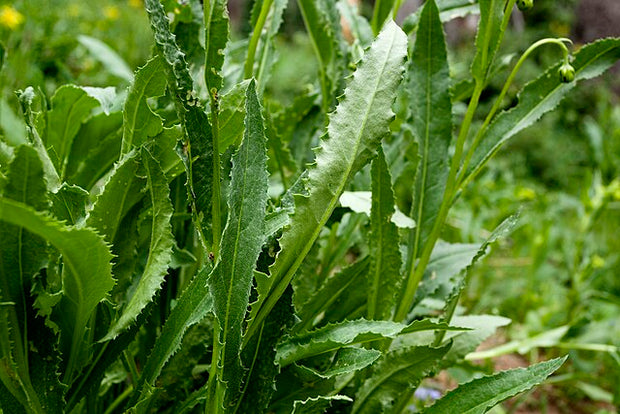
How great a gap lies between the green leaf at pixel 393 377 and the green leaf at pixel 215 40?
383mm

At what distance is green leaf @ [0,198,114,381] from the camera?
0.49m

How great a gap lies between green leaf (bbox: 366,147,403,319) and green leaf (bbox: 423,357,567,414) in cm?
15

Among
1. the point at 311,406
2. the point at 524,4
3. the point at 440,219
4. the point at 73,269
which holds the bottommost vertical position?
the point at 311,406

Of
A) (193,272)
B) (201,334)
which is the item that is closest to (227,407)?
(201,334)

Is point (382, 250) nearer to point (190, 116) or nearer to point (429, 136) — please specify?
point (429, 136)

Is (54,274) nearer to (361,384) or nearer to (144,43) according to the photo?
(361,384)

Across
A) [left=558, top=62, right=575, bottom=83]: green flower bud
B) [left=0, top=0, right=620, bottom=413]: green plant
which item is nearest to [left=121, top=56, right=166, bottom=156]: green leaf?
[left=0, top=0, right=620, bottom=413]: green plant

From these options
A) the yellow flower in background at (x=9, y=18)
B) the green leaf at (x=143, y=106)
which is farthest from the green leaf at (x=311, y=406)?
the yellow flower in background at (x=9, y=18)

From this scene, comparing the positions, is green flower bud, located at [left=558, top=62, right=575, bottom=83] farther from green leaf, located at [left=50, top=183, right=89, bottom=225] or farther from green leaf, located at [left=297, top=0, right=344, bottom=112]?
green leaf, located at [left=50, top=183, right=89, bottom=225]

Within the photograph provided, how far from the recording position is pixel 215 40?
0.71 metres

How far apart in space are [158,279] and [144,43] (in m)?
3.75

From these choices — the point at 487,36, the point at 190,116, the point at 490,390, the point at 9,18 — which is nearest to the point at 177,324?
the point at 190,116

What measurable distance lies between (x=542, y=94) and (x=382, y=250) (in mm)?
318

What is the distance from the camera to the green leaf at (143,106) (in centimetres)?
74
